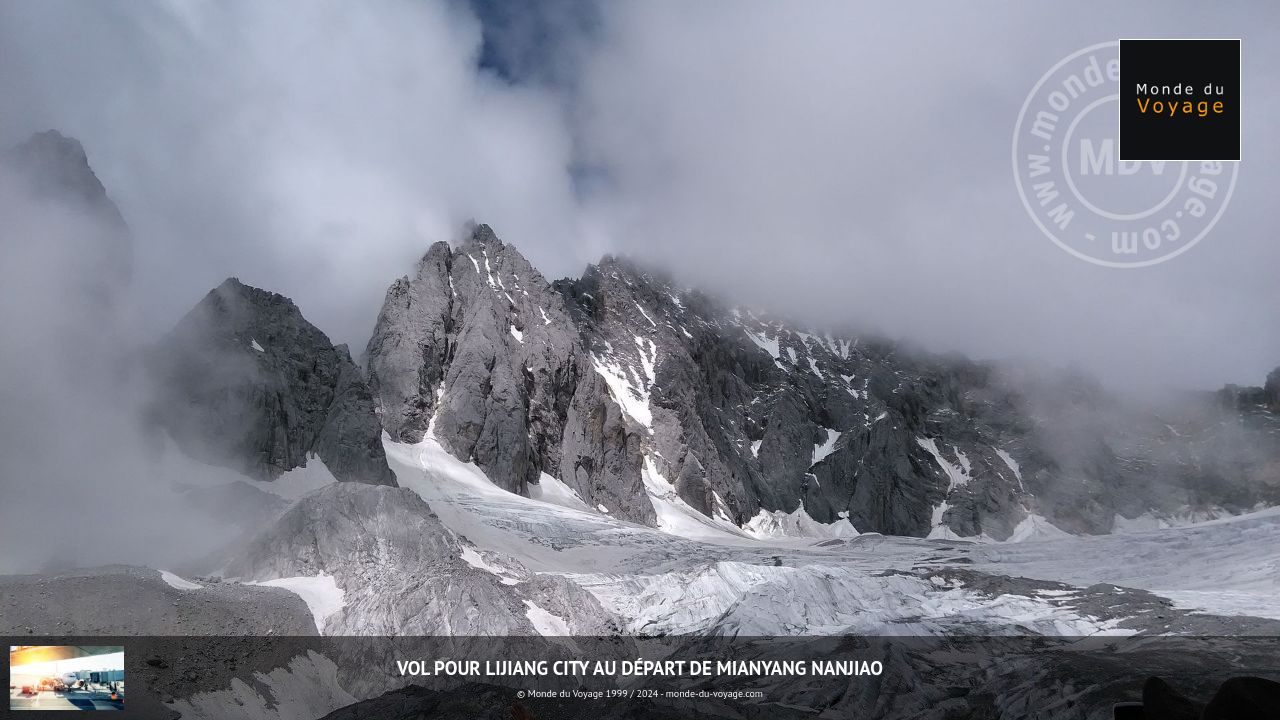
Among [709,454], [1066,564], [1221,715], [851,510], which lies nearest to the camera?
[1221,715]

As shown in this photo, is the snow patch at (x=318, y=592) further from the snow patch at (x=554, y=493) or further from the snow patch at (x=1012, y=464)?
the snow patch at (x=1012, y=464)

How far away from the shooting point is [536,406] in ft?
436

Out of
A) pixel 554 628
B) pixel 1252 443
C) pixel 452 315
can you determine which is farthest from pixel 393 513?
pixel 1252 443

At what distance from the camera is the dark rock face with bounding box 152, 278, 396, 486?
88562 mm

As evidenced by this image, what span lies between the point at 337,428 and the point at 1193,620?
87.2 meters

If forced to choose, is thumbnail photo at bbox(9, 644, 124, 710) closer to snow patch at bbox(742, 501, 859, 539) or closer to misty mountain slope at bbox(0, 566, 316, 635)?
misty mountain slope at bbox(0, 566, 316, 635)

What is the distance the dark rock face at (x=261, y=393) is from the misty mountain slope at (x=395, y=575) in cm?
3369

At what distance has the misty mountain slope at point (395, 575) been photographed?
49.8m

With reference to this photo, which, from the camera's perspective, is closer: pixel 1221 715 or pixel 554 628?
pixel 1221 715

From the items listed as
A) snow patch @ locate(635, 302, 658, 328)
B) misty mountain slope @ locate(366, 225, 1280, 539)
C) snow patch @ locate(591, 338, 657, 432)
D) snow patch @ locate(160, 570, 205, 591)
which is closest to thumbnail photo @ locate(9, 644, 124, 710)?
snow patch @ locate(160, 570, 205, 591)

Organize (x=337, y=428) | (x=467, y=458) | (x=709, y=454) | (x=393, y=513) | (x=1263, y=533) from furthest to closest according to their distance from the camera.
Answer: (x=709, y=454) < (x=467, y=458) < (x=337, y=428) < (x=1263, y=533) < (x=393, y=513)

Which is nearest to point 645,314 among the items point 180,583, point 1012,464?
point 1012,464

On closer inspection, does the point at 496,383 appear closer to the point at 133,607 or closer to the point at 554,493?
the point at 554,493

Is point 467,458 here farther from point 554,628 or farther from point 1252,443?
point 1252,443
